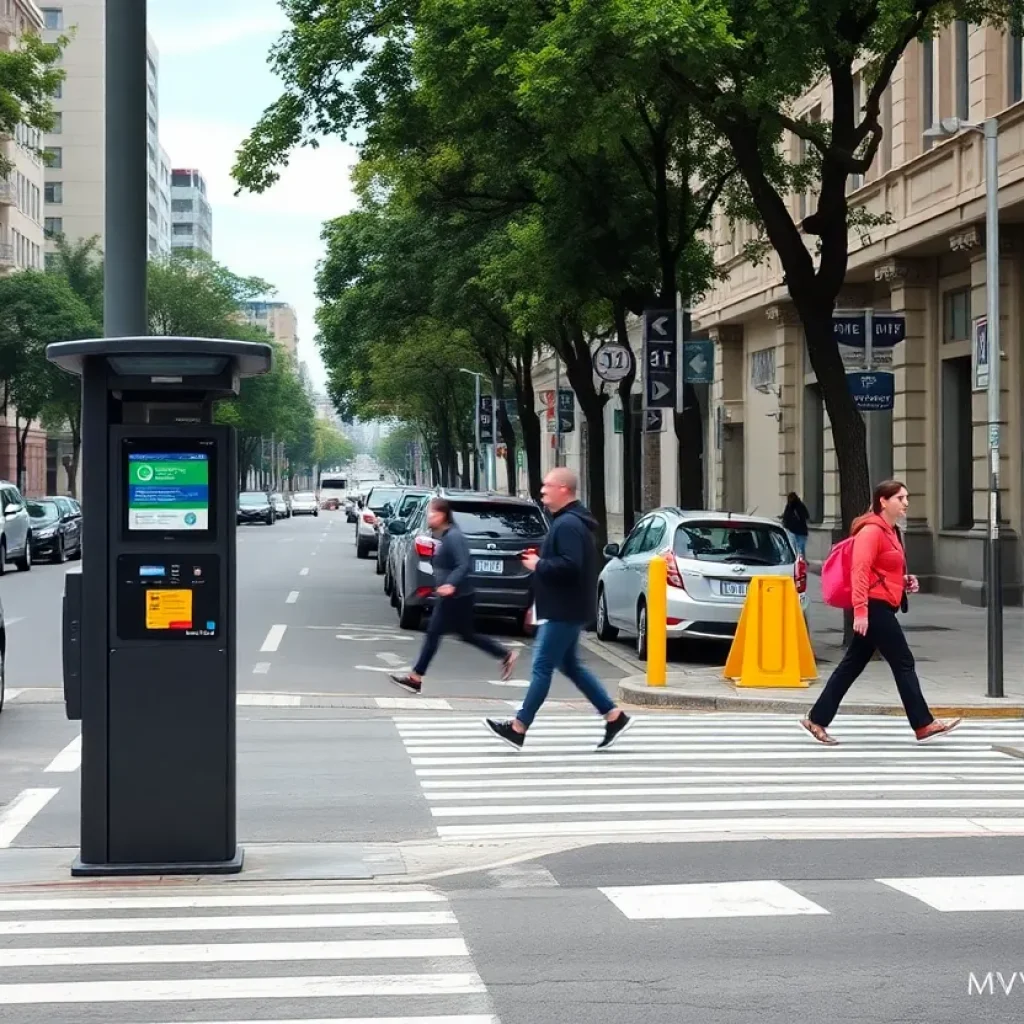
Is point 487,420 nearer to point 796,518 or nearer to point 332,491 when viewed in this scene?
point 796,518

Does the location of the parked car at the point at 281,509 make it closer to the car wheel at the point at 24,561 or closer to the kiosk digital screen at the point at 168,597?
the car wheel at the point at 24,561

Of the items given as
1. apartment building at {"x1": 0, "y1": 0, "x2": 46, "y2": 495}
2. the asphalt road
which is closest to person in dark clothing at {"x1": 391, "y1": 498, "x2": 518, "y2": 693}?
the asphalt road

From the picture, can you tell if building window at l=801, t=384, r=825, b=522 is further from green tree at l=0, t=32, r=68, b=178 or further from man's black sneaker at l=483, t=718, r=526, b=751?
man's black sneaker at l=483, t=718, r=526, b=751

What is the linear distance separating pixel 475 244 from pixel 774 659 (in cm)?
2085

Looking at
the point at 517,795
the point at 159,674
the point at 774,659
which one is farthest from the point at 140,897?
the point at 774,659

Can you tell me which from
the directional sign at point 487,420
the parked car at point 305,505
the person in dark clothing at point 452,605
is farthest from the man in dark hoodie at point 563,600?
the parked car at point 305,505

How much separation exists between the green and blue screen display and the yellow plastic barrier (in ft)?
30.1

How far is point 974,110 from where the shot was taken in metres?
26.8

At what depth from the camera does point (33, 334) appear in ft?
219

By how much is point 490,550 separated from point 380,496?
23.6 m

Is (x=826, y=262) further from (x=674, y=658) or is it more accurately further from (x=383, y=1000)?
(x=383, y=1000)

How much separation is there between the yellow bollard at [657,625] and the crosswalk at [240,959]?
8.55m

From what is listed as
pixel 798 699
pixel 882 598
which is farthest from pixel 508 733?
pixel 798 699

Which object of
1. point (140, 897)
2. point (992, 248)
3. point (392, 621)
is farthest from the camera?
point (392, 621)
